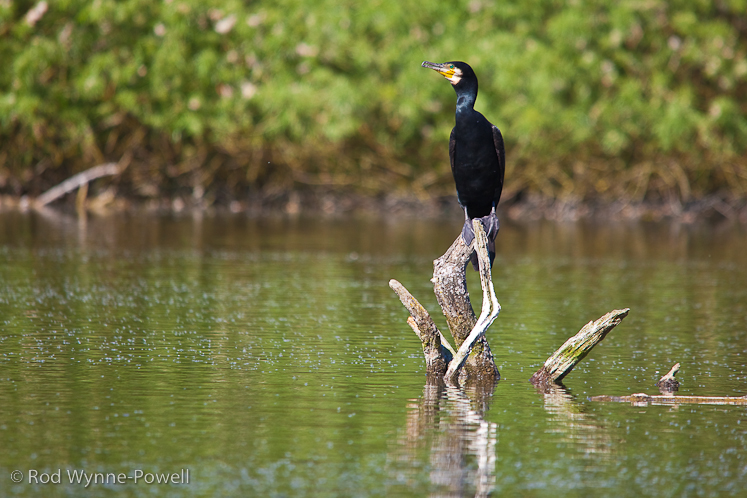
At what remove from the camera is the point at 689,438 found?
293 inches

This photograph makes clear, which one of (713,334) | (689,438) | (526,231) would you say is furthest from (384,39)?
(689,438)

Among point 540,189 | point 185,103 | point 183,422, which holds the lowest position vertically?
point 183,422

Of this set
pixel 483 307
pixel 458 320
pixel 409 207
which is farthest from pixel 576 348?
pixel 409 207

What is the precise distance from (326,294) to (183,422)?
24.4ft

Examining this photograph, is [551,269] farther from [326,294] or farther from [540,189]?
[540,189]

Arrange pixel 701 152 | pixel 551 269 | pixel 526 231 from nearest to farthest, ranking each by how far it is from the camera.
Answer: pixel 551 269 < pixel 526 231 < pixel 701 152

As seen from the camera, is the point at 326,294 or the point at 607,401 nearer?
the point at 607,401

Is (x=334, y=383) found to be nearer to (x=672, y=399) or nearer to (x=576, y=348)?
(x=576, y=348)

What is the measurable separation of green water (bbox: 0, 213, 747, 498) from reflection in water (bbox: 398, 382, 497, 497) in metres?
0.02

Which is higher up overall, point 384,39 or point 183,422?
point 384,39

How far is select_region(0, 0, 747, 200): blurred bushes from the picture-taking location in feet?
107

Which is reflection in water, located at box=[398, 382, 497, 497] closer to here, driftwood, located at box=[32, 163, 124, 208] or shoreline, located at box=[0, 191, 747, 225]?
shoreline, located at box=[0, 191, 747, 225]

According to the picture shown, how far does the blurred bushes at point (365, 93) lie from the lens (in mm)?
32469

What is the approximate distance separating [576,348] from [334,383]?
1.81 m
